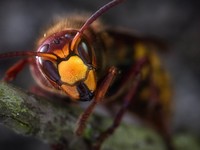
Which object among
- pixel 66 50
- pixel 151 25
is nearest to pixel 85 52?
pixel 66 50

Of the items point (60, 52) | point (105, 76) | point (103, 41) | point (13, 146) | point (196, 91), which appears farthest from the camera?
point (196, 91)

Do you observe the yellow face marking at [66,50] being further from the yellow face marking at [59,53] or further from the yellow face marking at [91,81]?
the yellow face marking at [91,81]

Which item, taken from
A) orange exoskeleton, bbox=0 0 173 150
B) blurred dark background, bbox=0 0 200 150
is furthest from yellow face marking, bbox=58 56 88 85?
blurred dark background, bbox=0 0 200 150

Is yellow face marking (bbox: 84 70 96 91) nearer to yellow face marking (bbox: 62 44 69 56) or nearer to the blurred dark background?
yellow face marking (bbox: 62 44 69 56)

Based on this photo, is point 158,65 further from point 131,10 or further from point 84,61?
point 84,61

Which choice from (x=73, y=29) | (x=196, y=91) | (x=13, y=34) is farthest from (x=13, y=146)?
(x=73, y=29)

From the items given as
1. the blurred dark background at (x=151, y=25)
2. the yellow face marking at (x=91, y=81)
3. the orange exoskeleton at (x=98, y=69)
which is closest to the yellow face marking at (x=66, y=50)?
the orange exoskeleton at (x=98, y=69)
